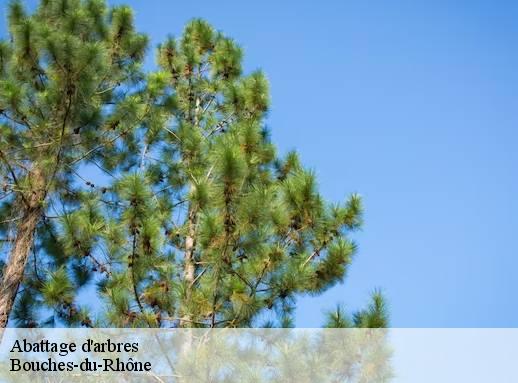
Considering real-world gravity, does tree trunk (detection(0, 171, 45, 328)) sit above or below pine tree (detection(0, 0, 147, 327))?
below

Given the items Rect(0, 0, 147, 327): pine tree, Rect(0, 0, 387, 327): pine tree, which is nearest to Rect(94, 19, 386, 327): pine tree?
Rect(0, 0, 387, 327): pine tree

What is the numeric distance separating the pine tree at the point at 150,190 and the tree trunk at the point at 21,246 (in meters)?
0.02

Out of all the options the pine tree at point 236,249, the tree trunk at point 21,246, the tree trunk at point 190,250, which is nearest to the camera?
the pine tree at point 236,249

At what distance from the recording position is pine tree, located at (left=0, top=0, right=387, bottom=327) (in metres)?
5.11

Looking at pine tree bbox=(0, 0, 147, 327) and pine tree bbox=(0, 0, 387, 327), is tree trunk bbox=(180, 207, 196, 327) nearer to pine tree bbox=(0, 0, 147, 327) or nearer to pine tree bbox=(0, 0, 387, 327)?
pine tree bbox=(0, 0, 387, 327)

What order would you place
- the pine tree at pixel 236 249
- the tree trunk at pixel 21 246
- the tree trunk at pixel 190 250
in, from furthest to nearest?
the tree trunk at pixel 190 250, the tree trunk at pixel 21 246, the pine tree at pixel 236 249

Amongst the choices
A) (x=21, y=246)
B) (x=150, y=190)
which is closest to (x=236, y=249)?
A: (x=150, y=190)

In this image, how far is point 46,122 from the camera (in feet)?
23.3

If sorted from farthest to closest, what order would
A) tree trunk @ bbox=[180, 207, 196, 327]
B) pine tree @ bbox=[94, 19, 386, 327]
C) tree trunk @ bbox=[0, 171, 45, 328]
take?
tree trunk @ bbox=[180, 207, 196, 327] < tree trunk @ bbox=[0, 171, 45, 328] < pine tree @ bbox=[94, 19, 386, 327]

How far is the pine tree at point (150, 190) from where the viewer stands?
511 centimetres

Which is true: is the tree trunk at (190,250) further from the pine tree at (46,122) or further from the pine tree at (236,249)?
the pine tree at (46,122)

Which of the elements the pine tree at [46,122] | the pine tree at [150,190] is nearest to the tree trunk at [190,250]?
the pine tree at [150,190]

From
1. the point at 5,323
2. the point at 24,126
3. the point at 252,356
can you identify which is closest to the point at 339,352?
the point at 252,356

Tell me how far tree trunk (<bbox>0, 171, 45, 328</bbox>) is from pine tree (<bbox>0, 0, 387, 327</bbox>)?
0.02m
